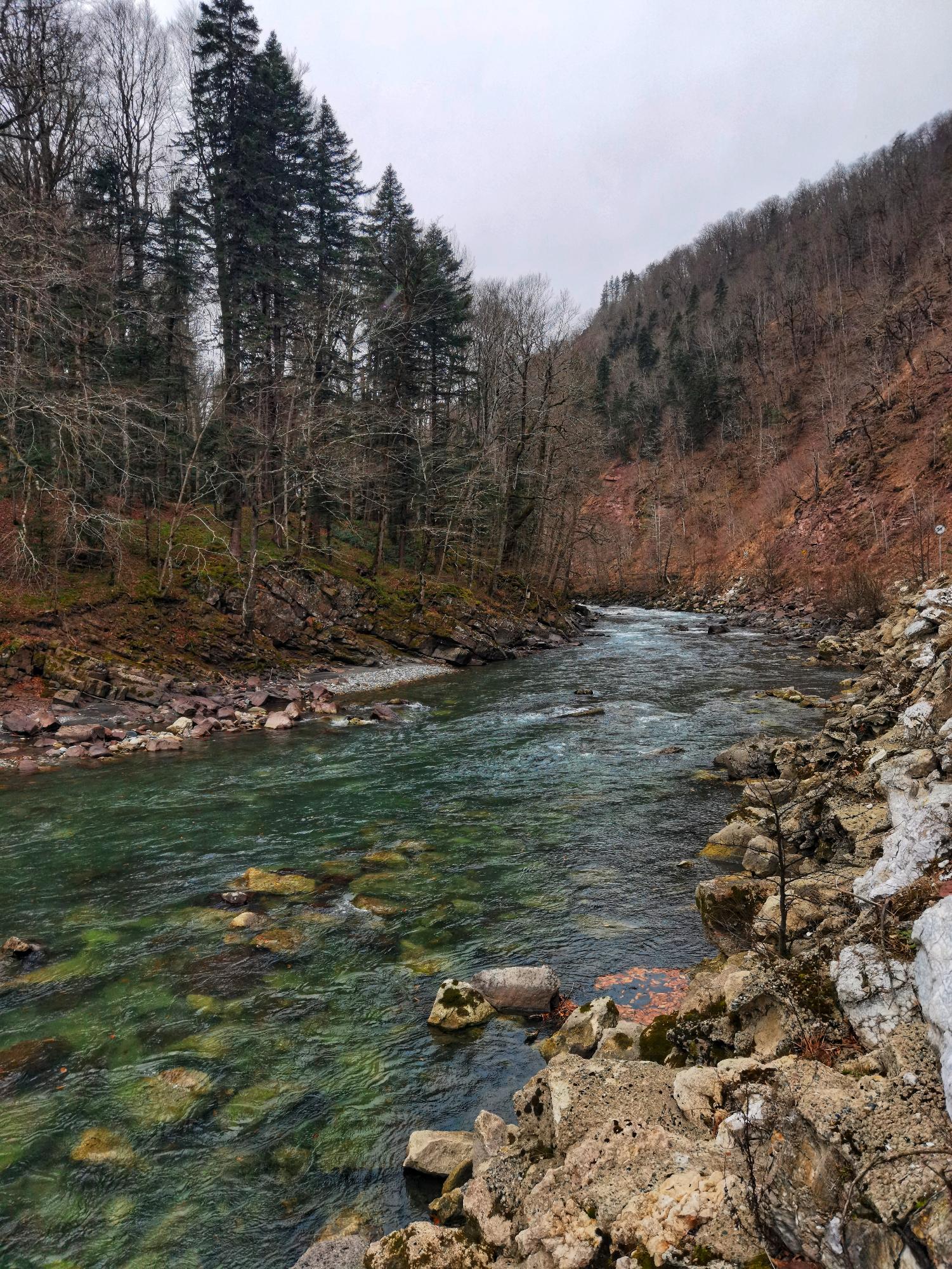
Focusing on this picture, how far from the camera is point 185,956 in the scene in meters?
6.86

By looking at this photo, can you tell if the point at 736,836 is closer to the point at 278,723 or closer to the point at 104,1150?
the point at 104,1150

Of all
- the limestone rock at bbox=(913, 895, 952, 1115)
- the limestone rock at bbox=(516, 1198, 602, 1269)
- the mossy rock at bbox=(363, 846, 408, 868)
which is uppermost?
the limestone rock at bbox=(913, 895, 952, 1115)

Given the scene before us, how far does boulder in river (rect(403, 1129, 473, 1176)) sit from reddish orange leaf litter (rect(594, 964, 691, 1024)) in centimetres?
181

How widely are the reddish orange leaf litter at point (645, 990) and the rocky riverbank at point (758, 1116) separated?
1.00ft

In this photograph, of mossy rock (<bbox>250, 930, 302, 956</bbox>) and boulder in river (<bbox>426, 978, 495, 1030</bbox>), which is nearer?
boulder in river (<bbox>426, 978, 495, 1030</bbox>)

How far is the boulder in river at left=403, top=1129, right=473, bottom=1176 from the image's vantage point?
4340mm

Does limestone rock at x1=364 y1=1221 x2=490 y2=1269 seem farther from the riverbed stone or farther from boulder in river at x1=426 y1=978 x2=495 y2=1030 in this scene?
the riverbed stone

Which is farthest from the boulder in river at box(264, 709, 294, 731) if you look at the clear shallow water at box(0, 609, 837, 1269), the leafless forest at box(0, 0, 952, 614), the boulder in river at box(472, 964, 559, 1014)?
the boulder in river at box(472, 964, 559, 1014)

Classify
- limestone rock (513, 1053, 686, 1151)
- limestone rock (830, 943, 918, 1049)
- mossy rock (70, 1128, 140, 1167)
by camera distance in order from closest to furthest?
limestone rock (830, 943, 918, 1049) → limestone rock (513, 1053, 686, 1151) → mossy rock (70, 1128, 140, 1167)

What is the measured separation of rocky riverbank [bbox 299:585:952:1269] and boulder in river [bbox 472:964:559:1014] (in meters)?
0.10

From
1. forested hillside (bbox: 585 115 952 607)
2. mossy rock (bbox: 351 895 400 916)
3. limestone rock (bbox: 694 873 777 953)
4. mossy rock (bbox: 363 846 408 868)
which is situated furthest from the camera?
forested hillside (bbox: 585 115 952 607)

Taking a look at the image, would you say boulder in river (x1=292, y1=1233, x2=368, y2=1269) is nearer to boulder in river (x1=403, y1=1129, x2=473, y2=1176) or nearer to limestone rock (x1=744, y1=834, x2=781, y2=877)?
boulder in river (x1=403, y1=1129, x2=473, y2=1176)

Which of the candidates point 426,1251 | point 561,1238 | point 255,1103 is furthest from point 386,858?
point 561,1238

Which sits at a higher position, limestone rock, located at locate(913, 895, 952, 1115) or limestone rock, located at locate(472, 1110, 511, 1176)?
limestone rock, located at locate(913, 895, 952, 1115)
